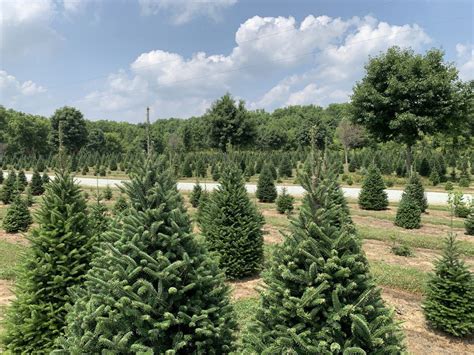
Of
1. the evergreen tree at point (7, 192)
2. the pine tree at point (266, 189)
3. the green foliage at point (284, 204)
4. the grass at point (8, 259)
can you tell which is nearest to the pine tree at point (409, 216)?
the green foliage at point (284, 204)

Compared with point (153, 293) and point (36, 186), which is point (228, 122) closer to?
point (36, 186)

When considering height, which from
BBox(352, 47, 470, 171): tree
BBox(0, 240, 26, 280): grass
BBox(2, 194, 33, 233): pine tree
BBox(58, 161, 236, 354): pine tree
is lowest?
→ BBox(0, 240, 26, 280): grass

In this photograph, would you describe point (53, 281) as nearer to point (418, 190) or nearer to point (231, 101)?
point (418, 190)

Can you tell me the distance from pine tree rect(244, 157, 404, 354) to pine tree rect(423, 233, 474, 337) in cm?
394

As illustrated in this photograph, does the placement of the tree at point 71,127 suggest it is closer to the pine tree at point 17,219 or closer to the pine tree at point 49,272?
the pine tree at point 17,219

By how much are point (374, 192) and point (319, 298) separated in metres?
15.5

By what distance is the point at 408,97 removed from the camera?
2041 centimetres

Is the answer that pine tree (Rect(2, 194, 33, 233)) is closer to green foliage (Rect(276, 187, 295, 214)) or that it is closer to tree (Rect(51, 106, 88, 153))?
green foliage (Rect(276, 187, 295, 214))

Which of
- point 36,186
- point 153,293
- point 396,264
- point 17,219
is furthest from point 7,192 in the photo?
point 153,293

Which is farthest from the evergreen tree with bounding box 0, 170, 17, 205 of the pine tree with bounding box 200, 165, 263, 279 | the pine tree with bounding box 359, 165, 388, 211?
the pine tree with bounding box 359, 165, 388, 211

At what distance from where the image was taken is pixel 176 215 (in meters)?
3.30

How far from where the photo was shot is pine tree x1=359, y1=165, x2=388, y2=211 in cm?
1688

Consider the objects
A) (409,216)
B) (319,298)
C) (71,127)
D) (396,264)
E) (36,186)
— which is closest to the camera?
(319,298)

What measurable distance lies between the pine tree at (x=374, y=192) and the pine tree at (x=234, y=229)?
10044 millimetres
